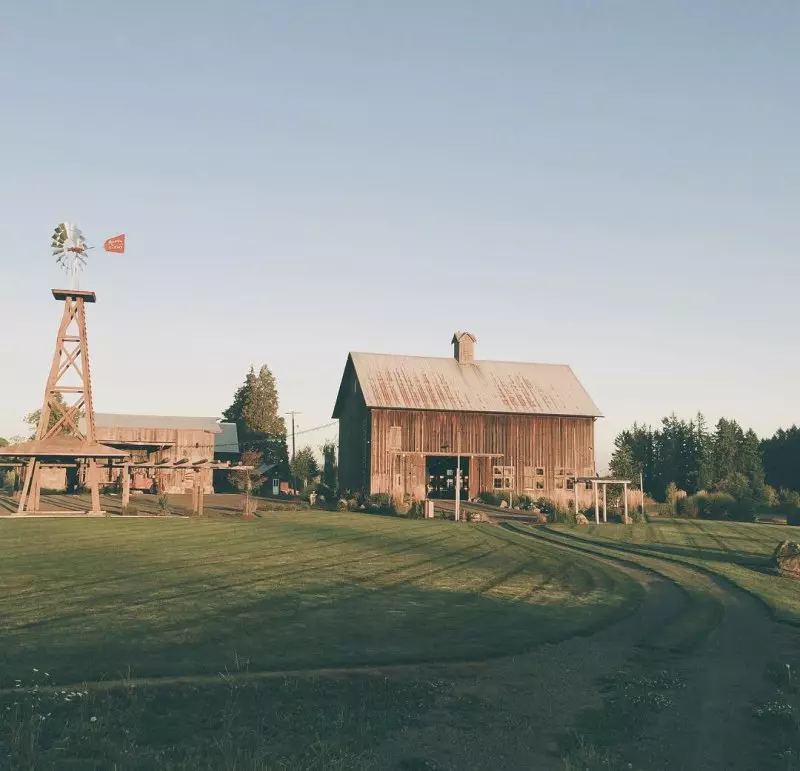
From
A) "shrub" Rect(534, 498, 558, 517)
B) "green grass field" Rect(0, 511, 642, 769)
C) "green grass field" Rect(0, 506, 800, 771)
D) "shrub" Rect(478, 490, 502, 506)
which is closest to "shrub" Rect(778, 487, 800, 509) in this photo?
"shrub" Rect(534, 498, 558, 517)

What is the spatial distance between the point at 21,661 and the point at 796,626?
14662 mm

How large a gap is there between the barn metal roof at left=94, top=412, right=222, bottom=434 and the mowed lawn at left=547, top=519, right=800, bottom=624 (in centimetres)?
4344

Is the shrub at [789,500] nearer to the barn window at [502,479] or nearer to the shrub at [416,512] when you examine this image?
the barn window at [502,479]

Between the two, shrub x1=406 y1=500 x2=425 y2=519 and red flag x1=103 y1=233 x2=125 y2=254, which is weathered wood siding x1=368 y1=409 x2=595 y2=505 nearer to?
shrub x1=406 y1=500 x2=425 y2=519

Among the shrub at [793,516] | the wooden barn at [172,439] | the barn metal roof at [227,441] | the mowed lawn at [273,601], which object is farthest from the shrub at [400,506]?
the barn metal roof at [227,441]

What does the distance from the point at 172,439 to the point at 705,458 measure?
46.1 meters

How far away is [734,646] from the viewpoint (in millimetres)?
14266

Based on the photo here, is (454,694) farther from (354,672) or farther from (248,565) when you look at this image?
(248,565)

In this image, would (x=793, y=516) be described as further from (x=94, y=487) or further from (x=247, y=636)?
(x=247, y=636)

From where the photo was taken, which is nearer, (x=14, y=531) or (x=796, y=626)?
(x=796, y=626)

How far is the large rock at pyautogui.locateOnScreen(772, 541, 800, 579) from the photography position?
23062 millimetres

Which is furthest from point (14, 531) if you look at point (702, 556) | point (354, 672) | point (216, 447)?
point (216, 447)

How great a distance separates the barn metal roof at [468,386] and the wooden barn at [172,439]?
18167mm

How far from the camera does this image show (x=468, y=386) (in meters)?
57.0
